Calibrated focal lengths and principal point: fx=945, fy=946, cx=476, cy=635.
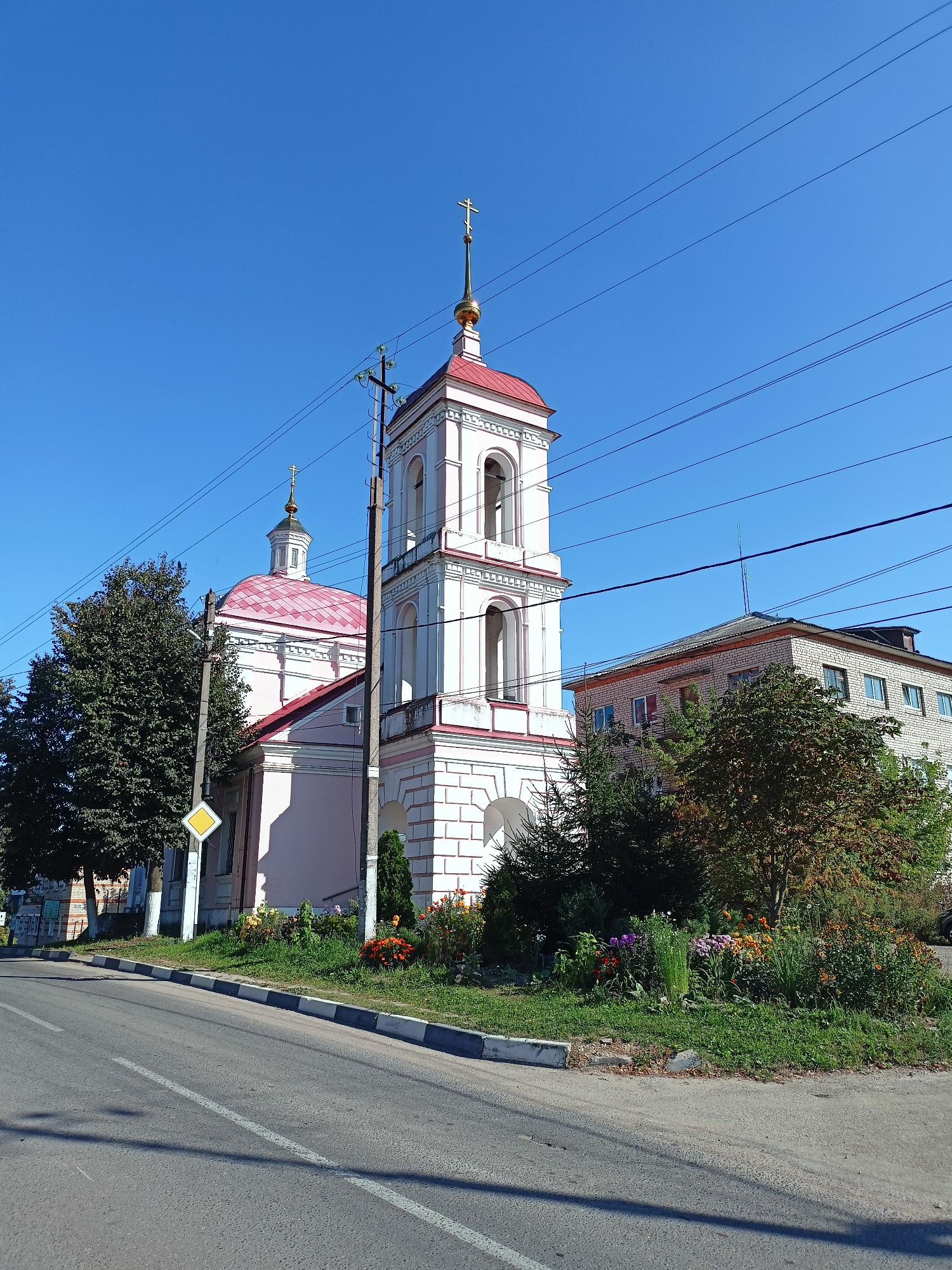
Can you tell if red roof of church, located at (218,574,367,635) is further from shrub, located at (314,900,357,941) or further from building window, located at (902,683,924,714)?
building window, located at (902,683,924,714)

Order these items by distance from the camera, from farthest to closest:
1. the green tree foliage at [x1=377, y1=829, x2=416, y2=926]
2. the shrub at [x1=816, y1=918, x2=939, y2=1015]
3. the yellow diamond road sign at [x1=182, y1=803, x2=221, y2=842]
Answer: the yellow diamond road sign at [x1=182, y1=803, x2=221, y2=842] < the green tree foliage at [x1=377, y1=829, x2=416, y2=926] < the shrub at [x1=816, y1=918, x2=939, y2=1015]

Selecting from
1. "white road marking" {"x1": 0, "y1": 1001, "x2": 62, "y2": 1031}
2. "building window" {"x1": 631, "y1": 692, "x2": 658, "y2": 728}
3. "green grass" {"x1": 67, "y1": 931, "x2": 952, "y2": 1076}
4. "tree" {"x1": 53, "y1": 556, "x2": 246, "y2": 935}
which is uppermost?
"building window" {"x1": 631, "y1": 692, "x2": 658, "y2": 728}

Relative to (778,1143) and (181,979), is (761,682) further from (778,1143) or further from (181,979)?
(181,979)

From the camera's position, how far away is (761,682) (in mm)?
14773

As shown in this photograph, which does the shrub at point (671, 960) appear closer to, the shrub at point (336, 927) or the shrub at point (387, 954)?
the shrub at point (387, 954)

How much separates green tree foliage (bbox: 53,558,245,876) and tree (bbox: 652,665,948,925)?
14.0 meters

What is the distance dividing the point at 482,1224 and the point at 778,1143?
2.47 meters

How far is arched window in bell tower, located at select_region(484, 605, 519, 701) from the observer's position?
24594mm

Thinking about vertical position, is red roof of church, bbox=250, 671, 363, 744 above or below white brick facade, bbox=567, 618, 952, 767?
below

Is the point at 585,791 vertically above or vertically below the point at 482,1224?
above

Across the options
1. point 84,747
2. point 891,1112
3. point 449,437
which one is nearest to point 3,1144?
point 891,1112

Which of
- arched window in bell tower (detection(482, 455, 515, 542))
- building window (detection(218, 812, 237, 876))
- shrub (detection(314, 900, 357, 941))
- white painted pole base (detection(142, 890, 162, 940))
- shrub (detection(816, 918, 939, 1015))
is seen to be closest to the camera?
shrub (detection(816, 918, 939, 1015))

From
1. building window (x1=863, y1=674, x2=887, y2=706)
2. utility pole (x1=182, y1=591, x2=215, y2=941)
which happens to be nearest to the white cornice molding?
→ utility pole (x1=182, y1=591, x2=215, y2=941)

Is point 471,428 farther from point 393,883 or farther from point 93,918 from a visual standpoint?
point 93,918
